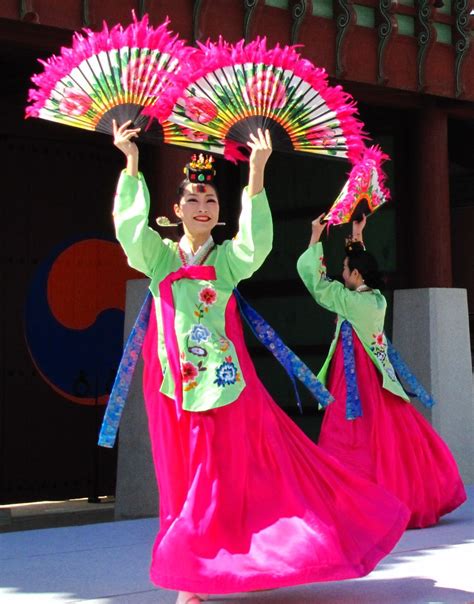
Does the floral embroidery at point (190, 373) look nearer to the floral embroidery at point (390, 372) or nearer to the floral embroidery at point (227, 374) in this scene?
the floral embroidery at point (227, 374)

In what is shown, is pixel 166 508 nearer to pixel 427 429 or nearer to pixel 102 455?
pixel 427 429

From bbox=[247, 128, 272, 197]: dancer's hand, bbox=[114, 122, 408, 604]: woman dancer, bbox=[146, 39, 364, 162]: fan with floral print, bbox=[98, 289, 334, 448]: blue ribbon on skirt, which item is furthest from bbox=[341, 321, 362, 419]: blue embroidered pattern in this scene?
bbox=[247, 128, 272, 197]: dancer's hand

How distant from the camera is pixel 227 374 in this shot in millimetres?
4422

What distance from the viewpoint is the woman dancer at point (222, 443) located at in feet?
13.6

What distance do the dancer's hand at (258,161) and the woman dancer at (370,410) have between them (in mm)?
2232

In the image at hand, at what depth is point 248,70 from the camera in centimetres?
443

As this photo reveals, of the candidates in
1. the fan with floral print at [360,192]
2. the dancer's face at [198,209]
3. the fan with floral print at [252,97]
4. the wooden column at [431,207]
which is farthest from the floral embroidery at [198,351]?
the wooden column at [431,207]

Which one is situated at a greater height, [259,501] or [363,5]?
[363,5]

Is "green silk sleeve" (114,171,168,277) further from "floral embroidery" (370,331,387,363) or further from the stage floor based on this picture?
"floral embroidery" (370,331,387,363)

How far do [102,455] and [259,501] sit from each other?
5.24 meters

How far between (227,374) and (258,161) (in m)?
0.80

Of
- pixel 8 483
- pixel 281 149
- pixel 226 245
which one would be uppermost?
pixel 281 149

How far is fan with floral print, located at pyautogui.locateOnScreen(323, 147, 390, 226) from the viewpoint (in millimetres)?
6906

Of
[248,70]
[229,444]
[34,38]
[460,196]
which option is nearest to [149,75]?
[248,70]
